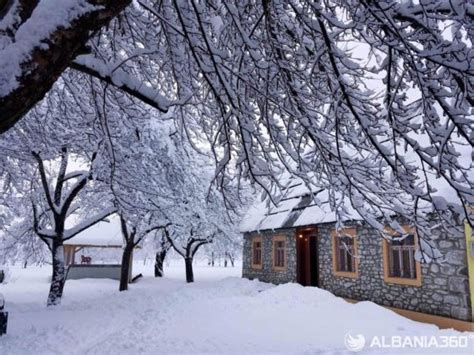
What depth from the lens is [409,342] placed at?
23.8 feet

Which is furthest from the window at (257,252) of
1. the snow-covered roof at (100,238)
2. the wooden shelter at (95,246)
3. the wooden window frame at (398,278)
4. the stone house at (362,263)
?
the snow-covered roof at (100,238)

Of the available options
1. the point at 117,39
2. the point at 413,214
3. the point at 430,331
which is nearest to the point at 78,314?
the point at 117,39

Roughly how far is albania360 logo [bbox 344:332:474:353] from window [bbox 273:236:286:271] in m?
9.84

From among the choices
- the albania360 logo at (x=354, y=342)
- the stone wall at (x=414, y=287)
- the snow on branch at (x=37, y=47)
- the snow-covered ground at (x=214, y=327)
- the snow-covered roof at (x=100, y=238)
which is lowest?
the snow-covered ground at (x=214, y=327)

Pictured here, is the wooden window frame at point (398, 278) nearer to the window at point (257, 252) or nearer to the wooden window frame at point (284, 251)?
the wooden window frame at point (284, 251)

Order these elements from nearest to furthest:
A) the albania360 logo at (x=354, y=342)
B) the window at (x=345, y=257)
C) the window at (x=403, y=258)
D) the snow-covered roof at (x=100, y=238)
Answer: the albania360 logo at (x=354, y=342)
the window at (x=403, y=258)
the window at (x=345, y=257)
the snow-covered roof at (x=100, y=238)

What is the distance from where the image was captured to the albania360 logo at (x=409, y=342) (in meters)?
6.84

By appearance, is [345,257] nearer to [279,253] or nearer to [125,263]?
[279,253]

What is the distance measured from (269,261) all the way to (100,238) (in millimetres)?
16882

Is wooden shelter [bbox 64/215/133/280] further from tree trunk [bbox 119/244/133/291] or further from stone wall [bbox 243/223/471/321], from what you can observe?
stone wall [bbox 243/223/471/321]

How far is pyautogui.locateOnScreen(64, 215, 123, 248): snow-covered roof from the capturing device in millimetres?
28469

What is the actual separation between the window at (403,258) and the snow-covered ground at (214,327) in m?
1.34

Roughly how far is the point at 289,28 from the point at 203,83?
121cm

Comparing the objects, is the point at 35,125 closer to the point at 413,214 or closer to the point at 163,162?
the point at 163,162
